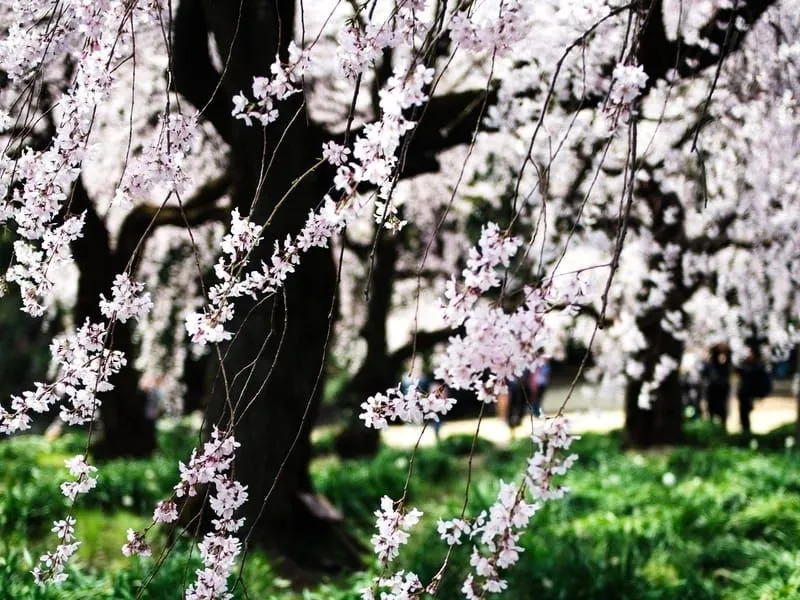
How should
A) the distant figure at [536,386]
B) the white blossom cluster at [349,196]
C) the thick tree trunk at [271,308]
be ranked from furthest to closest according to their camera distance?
the distant figure at [536,386]
the thick tree trunk at [271,308]
the white blossom cluster at [349,196]

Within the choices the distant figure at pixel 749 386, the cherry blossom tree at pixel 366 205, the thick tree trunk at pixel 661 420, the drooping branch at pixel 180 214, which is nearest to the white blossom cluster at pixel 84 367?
the cherry blossom tree at pixel 366 205

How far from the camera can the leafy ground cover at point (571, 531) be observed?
4.16 m

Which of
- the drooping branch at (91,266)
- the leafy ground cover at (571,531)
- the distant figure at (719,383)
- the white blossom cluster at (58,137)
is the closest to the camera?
the white blossom cluster at (58,137)

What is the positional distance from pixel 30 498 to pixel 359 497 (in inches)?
103

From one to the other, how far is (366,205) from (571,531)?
4020 mm

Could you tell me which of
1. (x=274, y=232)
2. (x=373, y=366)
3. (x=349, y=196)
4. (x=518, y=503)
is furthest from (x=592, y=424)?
(x=349, y=196)

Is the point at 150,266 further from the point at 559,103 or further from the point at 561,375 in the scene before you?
the point at 561,375

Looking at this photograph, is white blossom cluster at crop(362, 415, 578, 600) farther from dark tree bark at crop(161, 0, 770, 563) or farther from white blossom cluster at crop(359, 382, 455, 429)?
dark tree bark at crop(161, 0, 770, 563)

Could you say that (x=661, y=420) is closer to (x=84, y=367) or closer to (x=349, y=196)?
(x=84, y=367)

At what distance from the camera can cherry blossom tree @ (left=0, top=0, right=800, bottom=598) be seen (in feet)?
5.92

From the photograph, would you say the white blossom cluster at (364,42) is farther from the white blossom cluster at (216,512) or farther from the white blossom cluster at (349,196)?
the white blossom cluster at (216,512)

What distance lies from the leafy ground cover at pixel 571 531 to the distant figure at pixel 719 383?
9.84 ft

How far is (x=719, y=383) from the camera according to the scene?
11789mm

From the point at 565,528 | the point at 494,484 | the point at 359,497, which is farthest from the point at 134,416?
the point at 565,528
